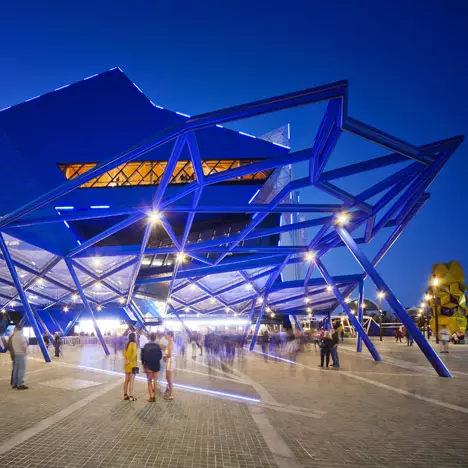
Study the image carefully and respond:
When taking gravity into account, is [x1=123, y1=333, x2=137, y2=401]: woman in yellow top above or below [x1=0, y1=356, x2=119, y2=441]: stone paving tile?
above

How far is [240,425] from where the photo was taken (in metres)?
5.57

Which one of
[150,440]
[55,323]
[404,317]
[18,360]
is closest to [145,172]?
[18,360]

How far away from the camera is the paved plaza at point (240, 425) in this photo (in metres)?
4.18

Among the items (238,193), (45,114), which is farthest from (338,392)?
(45,114)

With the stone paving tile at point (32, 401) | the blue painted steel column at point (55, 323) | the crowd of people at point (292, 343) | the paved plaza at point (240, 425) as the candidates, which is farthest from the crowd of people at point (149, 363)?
the blue painted steel column at point (55, 323)

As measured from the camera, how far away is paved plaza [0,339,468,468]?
418 cm

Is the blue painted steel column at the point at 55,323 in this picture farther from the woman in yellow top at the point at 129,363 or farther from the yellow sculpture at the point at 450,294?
the yellow sculpture at the point at 450,294

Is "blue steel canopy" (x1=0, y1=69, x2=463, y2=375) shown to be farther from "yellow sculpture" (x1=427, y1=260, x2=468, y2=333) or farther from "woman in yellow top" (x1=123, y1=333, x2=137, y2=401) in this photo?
"yellow sculpture" (x1=427, y1=260, x2=468, y2=333)

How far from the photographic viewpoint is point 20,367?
920 centimetres

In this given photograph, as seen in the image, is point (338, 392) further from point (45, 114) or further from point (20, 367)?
point (45, 114)

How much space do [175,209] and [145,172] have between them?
16592mm

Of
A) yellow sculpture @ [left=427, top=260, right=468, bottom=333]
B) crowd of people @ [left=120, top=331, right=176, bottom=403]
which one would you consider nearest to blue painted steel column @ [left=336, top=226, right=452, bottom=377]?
crowd of people @ [left=120, top=331, right=176, bottom=403]

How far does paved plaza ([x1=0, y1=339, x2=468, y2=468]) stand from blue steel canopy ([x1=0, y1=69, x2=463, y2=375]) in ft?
17.9

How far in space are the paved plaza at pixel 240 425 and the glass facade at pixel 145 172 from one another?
20562 mm
